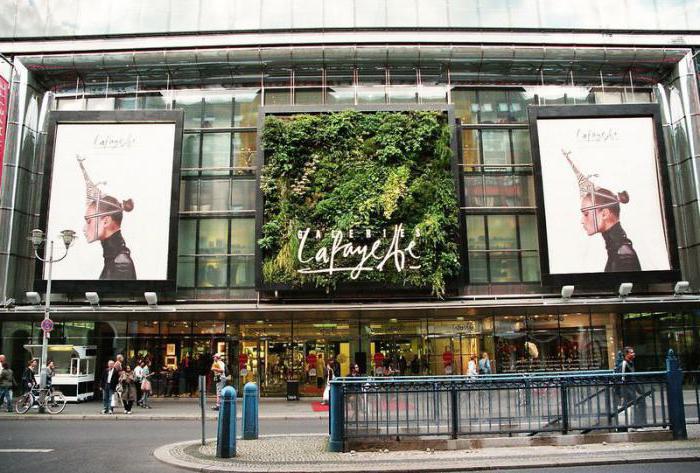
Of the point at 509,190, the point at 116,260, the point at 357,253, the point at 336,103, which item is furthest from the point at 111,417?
the point at 509,190

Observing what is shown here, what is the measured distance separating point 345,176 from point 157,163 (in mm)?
9027

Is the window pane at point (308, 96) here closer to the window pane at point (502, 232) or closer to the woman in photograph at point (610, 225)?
the window pane at point (502, 232)

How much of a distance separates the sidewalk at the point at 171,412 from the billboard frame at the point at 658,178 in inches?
510

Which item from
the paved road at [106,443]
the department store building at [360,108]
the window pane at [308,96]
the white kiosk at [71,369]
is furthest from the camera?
the window pane at [308,96]

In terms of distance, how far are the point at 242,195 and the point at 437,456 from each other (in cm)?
2129

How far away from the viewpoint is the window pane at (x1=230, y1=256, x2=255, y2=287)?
29.7m

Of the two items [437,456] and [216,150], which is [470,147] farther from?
[437,456]

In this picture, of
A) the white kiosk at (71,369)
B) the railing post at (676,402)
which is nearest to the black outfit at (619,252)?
the railing post at (676,402)

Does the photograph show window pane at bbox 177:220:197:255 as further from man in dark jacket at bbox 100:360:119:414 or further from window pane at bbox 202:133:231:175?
man in dark jacket at bbox 100:360:119:414

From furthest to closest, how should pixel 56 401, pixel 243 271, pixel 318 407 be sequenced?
pixel 243 271
pixel 318 407
pixel 56 401

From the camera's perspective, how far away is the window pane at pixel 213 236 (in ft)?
98.9

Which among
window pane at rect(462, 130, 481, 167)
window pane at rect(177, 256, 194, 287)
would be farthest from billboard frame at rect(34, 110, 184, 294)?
window pane at rect(462, 130, 481, 167)

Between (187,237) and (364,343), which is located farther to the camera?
(187,237)

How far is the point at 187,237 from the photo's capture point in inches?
1192
